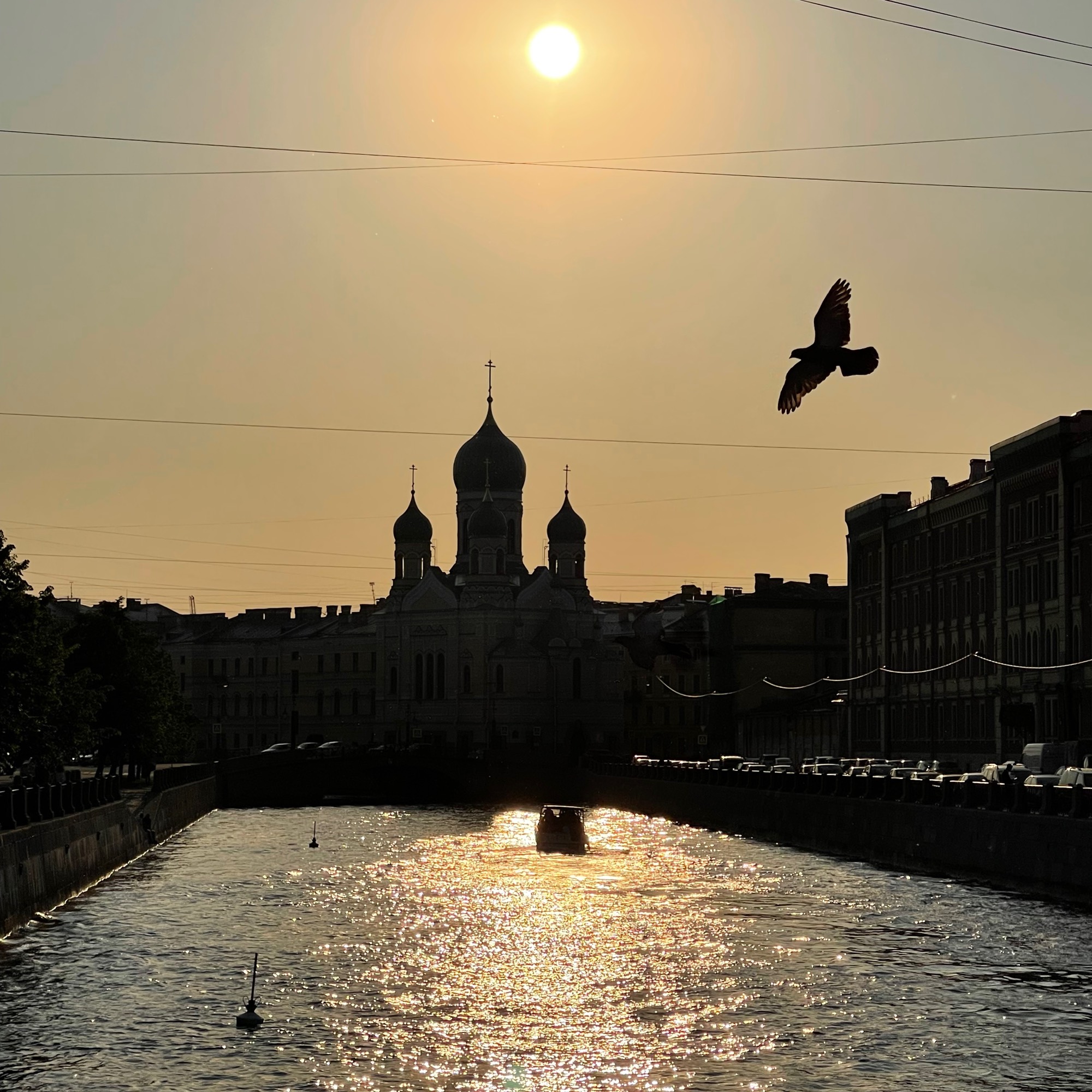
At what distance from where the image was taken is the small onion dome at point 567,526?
184 metres

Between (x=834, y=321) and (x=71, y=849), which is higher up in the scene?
(x=834, y=321)

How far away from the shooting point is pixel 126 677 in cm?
9794

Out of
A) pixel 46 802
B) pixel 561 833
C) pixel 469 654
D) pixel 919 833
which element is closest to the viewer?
pixel 46 802

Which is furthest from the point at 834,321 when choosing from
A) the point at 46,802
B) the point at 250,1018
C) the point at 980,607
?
the point at 980,607

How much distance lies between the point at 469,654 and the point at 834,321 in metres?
152

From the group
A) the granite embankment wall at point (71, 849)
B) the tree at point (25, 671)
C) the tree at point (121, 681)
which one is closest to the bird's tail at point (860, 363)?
the granite embankment wall at point (71, 849)

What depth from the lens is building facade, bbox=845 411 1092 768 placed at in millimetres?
85625

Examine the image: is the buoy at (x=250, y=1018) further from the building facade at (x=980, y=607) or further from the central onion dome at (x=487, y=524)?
the central onion dome at (x=487, y=524)

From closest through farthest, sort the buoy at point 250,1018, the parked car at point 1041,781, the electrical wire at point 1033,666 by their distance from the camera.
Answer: the buoy at point 250,1018 → the parked car at point 1041,781 → the electrical wire at point 1033,666

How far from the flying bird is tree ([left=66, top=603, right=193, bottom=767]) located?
2971 inches

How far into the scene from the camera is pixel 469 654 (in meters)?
172

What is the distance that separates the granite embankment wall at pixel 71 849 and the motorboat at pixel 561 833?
46.4 feet

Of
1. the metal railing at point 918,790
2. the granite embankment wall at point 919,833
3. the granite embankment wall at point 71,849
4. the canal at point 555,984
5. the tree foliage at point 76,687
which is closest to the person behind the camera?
the canal at point 555,984

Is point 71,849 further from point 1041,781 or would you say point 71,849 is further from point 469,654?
point 469,654
